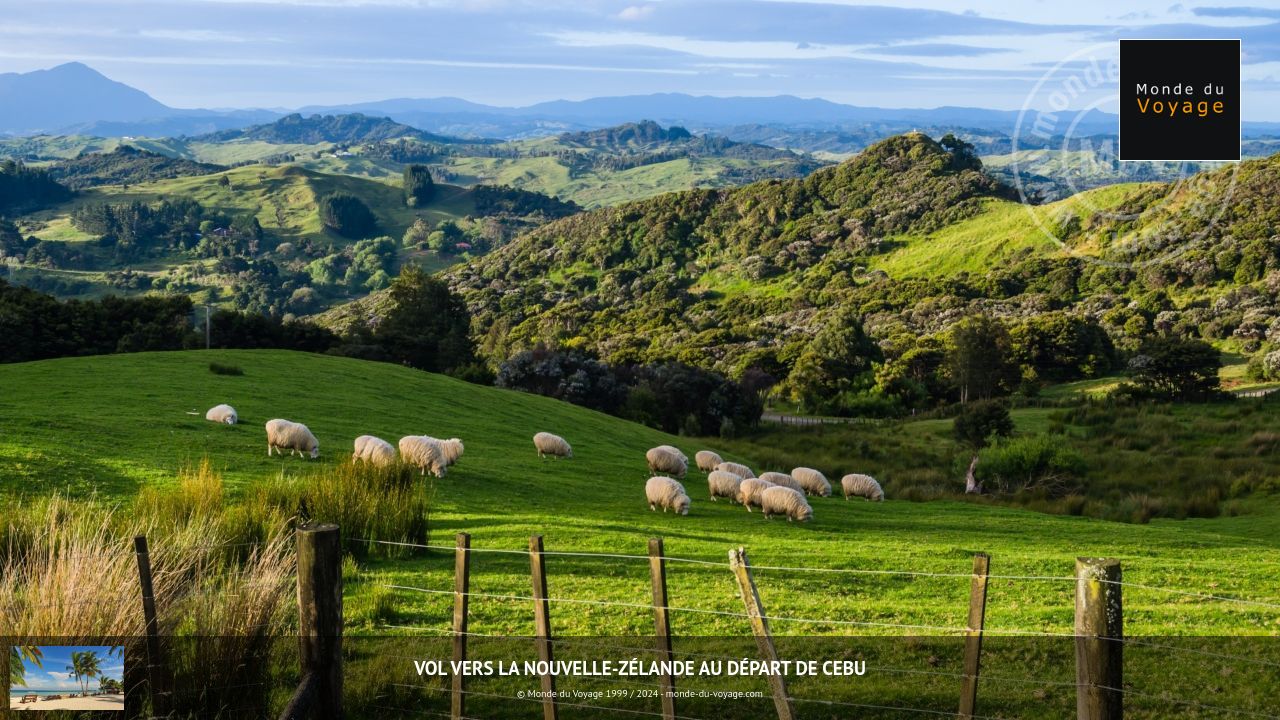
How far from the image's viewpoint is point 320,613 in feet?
22.0

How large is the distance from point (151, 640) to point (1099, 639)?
6229 millimetres

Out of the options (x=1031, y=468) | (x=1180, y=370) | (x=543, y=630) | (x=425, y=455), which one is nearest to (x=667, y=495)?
(x=425, y=455)

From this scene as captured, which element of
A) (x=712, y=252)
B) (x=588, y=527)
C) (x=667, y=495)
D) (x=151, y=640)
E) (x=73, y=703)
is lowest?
(x=667, y=495)

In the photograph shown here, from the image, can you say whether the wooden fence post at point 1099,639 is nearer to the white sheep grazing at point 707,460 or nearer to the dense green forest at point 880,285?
the white sheep grazing at point 707,460

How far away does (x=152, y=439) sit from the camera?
20484mm

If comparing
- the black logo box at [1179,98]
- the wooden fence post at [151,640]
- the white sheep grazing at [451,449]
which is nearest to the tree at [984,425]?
the black logo box at [1179,98]

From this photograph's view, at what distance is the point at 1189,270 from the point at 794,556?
9008 centimetres

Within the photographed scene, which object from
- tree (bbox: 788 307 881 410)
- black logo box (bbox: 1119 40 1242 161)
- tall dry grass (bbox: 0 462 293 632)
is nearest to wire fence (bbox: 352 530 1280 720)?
tall dry grass (bbox: 0 462 293 632)

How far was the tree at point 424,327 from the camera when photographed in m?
62.8

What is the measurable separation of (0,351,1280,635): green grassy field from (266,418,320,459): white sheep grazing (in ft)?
1.69

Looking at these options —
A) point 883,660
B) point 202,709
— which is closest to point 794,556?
point 883,660

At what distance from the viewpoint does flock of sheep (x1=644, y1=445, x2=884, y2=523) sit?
1909cm

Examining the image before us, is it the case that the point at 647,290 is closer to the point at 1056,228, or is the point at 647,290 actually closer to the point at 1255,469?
the point at 1056,228

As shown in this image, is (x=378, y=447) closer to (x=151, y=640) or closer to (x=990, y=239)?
(x=151, y=640)
